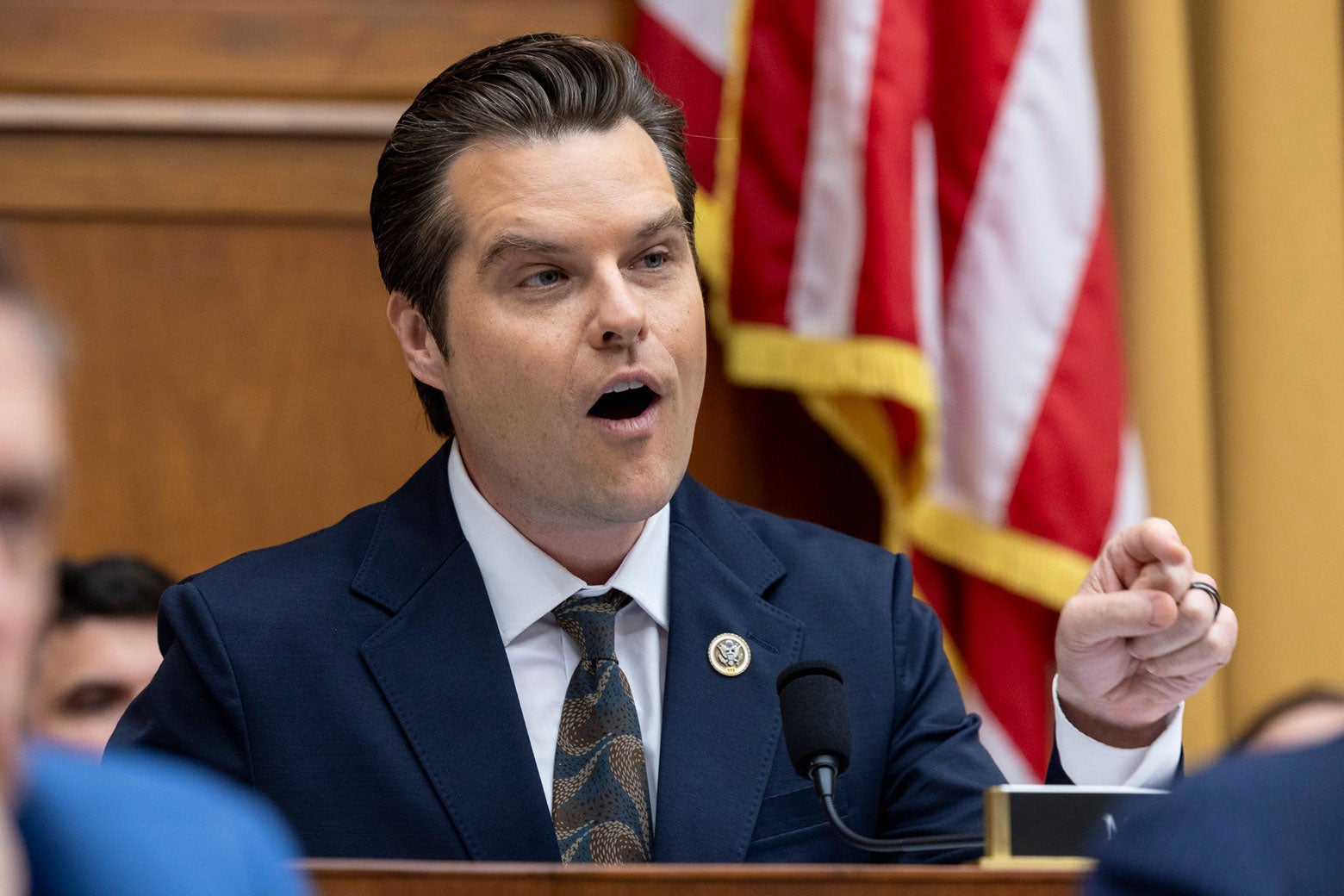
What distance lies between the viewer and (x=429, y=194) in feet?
6.26

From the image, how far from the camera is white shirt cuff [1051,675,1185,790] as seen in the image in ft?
5.50

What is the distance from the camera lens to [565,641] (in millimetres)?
1790

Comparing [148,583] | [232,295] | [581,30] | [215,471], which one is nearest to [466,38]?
[581,30]

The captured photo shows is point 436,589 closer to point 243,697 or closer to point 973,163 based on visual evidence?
point 243,697

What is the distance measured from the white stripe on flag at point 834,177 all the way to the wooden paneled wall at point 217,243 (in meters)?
0.58

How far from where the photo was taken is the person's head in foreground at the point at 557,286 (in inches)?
68.6

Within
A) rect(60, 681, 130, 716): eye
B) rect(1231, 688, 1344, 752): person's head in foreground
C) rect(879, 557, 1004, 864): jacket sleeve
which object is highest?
rect(1231, 688, 1344, 752): person's head in foreground

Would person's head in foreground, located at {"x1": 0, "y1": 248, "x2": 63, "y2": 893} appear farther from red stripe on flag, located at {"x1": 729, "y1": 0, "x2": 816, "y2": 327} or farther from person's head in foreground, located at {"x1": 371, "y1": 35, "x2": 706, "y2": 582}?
red stripe on flag, located at {"x1": 729, "y1": 0, "x2": 816, "y2": 327}

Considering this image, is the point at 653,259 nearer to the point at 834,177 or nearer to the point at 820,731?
the point at 820,731

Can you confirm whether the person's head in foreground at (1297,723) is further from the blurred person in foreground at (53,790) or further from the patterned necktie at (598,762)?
the patterned necktie at (598,762)

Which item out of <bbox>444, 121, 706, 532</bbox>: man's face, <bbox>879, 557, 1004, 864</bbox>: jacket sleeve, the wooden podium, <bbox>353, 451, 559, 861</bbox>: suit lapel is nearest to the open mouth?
<bbox>444, 121, 706, 532</bbox>: man's face

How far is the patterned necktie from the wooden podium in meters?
0.47

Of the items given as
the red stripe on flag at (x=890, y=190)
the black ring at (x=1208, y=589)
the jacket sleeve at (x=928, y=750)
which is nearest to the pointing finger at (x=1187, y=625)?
the black ring at (x=1208, y=589)

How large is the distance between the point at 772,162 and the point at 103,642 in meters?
1.27
